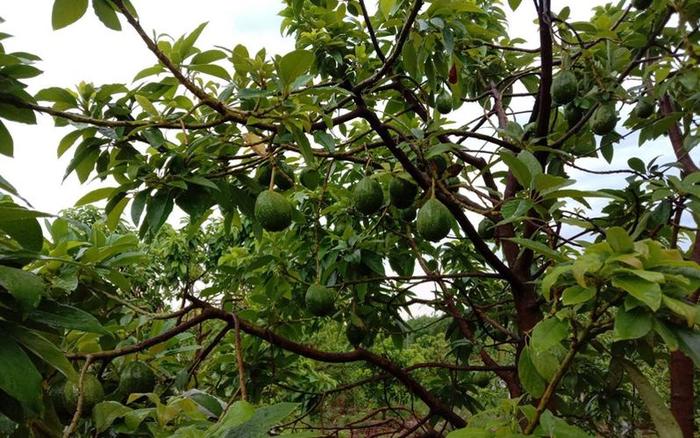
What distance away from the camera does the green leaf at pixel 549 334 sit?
2.48 feet

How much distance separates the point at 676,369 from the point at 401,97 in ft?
4.15

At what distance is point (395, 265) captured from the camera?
1.99 m

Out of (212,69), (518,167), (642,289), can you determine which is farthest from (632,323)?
(212,69)

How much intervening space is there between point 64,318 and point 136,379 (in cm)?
30

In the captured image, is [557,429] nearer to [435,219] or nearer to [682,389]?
[435,219]

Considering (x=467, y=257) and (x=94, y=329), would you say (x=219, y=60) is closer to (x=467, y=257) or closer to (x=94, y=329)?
(x=94, y=329)

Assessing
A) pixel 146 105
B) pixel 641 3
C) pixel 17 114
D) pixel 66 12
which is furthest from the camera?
pixel 641 3

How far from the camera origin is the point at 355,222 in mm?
2100

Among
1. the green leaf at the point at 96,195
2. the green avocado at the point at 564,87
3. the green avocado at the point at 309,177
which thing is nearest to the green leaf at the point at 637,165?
the green avocado at the point at 564,87

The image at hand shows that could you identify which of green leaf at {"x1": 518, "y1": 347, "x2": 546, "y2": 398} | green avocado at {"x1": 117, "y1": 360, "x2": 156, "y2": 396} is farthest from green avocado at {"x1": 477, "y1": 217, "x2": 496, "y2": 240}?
green avocado at {"x1": 117, "y1": 360, "x2": 156, "y2": 396}

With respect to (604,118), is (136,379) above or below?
below

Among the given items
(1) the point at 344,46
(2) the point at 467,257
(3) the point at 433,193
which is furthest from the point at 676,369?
(1) the point at 344,46

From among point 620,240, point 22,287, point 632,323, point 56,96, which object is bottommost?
point 632,323

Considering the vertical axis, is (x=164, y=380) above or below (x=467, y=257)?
below
